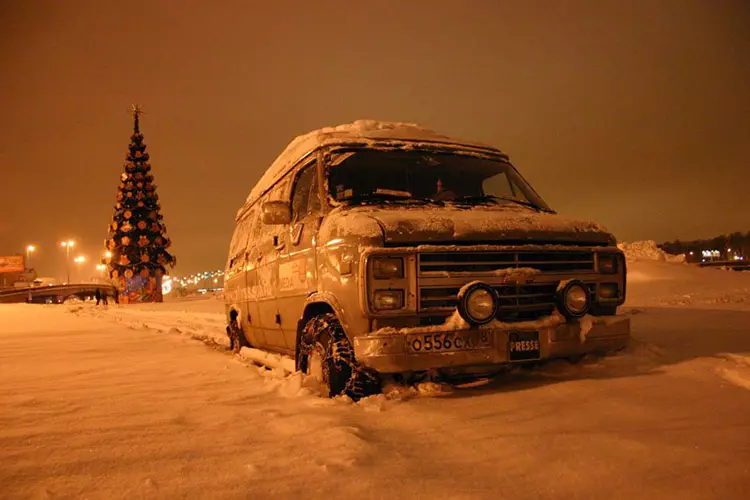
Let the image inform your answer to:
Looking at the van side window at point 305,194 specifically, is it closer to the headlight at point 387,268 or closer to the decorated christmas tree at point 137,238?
the headlight at point 387,268

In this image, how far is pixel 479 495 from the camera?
2.17m

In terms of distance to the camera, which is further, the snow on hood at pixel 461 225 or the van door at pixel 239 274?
the van door at pixel 239 274

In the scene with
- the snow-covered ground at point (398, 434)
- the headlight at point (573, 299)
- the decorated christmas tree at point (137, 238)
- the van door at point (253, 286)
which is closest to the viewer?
the snow-covered ground at point (398, 434)

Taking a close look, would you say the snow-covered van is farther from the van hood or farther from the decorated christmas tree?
the decorated christmas tree

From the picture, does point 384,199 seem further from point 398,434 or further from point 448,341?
point 398,434

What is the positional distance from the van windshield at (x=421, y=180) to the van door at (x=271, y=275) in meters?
0.86

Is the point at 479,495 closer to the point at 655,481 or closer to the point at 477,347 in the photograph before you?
the point at 655,481

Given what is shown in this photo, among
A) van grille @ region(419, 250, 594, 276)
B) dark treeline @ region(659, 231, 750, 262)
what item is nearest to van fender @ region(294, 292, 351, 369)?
van grille @ region(419, 250, 594, 276)

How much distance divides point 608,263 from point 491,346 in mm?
1422

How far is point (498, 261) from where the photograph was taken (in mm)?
3809

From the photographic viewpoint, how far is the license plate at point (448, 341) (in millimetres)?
3496

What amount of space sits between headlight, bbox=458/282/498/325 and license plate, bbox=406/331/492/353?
0.36ft

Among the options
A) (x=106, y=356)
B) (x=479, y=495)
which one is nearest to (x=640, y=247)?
(x=106, y=356)

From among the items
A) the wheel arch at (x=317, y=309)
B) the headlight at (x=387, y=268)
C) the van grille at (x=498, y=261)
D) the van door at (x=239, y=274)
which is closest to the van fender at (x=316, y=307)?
the wheel arch at (x=317, y=309)
